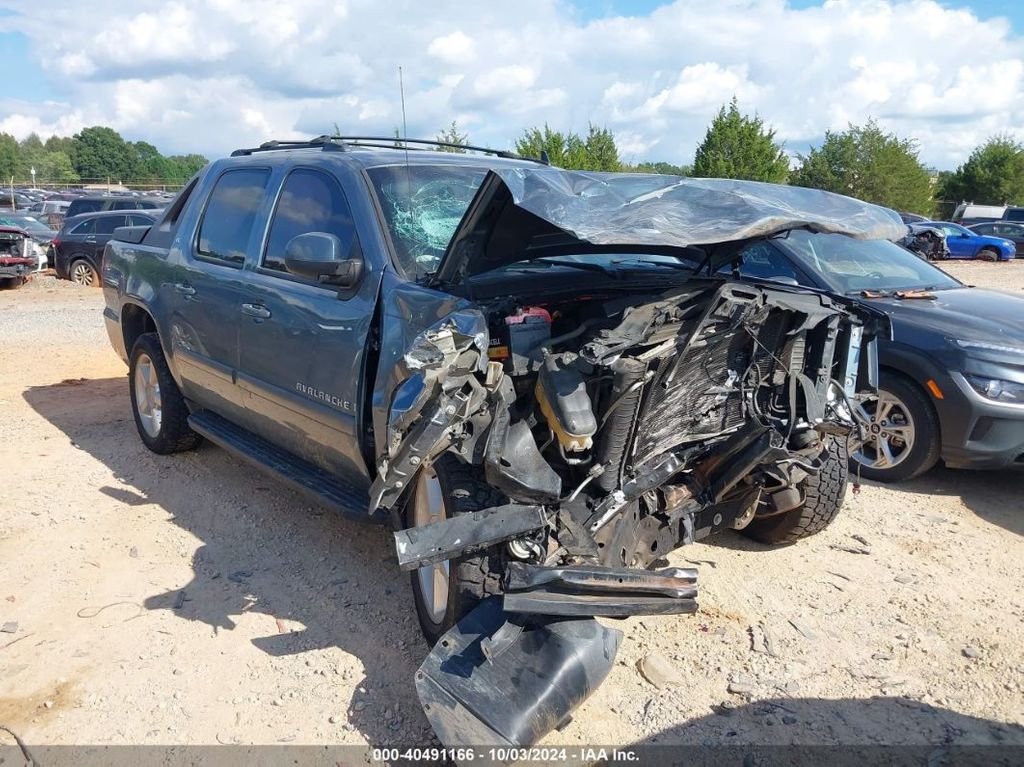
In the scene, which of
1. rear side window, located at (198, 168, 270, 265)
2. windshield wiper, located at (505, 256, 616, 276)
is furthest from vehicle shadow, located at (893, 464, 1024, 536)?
rear side window, located at (198, 168, 270, 265)

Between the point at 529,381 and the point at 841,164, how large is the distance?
40.1 meters

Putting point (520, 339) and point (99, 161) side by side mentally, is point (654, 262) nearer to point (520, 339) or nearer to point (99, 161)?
point (520, 339)

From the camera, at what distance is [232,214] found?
4.76m

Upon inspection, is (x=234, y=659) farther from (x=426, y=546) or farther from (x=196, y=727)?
(x=426, y=546)

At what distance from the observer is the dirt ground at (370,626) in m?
2.97

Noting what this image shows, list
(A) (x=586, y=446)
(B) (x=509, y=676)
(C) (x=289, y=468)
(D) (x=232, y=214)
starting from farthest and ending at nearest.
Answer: (D) (x=232, y=214), (C) (x=289, y=468), (A) (x=586, y=446), (B) (x=509, y=676)

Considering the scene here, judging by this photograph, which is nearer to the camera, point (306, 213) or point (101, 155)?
point (306, 213)

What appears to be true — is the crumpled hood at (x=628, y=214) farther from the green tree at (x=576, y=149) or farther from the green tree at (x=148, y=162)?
the green tree at (x=148, y=162)

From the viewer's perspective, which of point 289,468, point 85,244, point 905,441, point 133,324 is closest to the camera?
point 289,468

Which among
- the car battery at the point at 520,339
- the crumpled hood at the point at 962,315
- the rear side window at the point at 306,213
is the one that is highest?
the rear side window at the point at 306,213

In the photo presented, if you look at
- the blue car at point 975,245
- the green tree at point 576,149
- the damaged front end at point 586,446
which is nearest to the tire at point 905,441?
the damaged front end at point 586,446

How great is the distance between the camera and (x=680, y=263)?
442cm

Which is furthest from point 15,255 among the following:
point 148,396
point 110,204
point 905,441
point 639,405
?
point 639,405

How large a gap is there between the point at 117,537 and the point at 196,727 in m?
1.91
